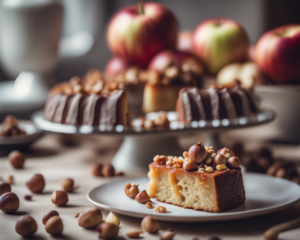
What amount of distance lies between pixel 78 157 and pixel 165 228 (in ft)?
2.36

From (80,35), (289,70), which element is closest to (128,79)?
(289,70)

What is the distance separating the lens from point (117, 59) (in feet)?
5.29

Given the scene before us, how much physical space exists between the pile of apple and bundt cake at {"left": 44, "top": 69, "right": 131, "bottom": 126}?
0.33m

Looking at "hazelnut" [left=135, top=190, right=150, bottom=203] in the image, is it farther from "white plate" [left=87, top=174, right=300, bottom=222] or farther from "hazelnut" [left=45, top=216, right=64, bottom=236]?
"hazelnut" [left=45, top=216, right=64, bottom=236]

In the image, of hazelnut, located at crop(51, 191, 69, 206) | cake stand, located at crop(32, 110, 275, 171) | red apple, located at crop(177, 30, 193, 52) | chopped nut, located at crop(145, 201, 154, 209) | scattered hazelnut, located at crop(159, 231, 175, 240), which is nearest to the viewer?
scattered hazelnut, located at crop(159, 231, 175, 240)

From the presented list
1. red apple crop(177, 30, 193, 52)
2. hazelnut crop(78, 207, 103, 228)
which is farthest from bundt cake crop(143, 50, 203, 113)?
hazelnut crop(78, 207, 103, 228)

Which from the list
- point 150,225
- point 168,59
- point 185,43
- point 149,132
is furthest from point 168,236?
point 185,43

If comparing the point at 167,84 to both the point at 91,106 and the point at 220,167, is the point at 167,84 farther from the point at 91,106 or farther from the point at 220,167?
the point at 220,167

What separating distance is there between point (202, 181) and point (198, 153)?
0.05m

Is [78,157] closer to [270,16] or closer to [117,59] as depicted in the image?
[117,59]

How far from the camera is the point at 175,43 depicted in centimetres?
159

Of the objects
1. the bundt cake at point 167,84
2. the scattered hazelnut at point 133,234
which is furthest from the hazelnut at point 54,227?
the bundt cake at point 167,84

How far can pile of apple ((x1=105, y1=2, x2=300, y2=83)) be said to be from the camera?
143 cm

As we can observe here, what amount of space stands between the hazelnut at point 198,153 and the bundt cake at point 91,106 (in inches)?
15.3
